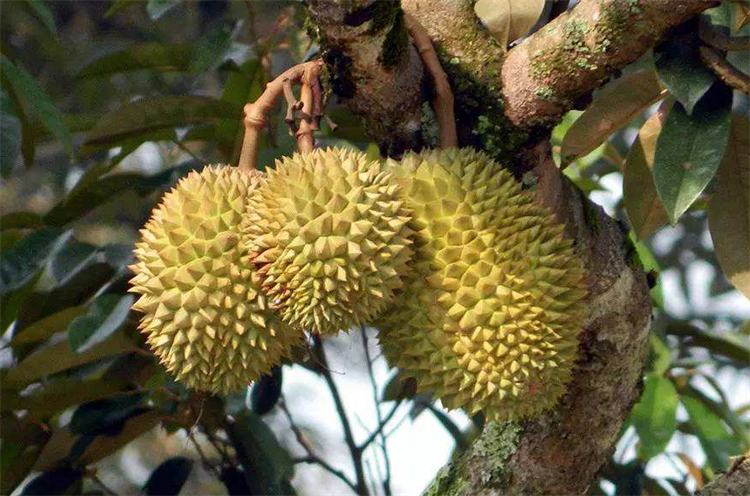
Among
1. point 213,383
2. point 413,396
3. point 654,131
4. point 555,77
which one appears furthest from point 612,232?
point 413,396

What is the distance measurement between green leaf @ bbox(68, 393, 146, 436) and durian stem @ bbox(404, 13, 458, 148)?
0.85 metres

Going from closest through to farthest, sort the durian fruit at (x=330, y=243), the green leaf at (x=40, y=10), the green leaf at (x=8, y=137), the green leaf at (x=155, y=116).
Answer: the durian fruit at (x=330, y=243)
the green leaf at (x=8, y=137)
the green leaf at (x=40, y=10)
the green leaf at (x=155, y=116)

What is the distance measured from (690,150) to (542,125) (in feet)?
0.62

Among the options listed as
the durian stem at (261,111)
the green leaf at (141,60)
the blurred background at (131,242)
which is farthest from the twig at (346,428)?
the durian stem at (261,111)

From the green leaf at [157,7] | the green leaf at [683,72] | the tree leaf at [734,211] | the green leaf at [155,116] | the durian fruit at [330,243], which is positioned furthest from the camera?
the green leaf at [157,7]

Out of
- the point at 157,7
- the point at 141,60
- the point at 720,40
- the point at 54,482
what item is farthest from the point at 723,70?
the point at 54,482

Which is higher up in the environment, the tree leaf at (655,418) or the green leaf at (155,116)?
the green leaf at (155,116)

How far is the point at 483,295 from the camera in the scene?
1.09m

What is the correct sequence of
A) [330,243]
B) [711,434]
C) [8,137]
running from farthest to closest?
1. [711,434]
2. [8,137]
3. [330,243]

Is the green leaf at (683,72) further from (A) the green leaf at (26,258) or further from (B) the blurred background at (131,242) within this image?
(A) the green leaf at (26,258)

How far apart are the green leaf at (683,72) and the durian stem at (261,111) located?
44 cm

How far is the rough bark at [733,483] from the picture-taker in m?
1.37

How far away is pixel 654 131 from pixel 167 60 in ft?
3.67

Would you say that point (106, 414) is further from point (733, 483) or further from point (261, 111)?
point (733, 483)
